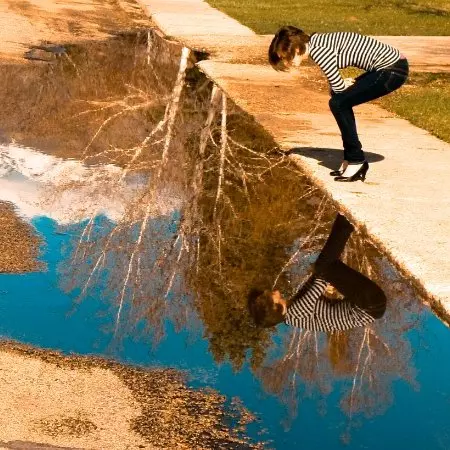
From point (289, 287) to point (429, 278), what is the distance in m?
0.96

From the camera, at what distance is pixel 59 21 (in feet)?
73.0

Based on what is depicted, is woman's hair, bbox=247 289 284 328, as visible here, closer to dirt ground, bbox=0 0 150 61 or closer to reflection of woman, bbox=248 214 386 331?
reflection of woman, bbox=248 214 386 331

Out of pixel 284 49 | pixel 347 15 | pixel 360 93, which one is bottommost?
pixel 347 15

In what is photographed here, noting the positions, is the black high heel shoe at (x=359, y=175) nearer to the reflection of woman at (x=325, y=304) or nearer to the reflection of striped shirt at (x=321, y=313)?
the reflection of woman at (x=325, y=304)

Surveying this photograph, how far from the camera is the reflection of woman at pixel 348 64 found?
9.02 meters

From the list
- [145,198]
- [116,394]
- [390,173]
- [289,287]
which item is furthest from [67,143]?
[116,394]

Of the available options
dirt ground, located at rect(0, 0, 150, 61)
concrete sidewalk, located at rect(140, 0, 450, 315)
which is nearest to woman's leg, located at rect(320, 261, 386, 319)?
concrete sidewalk, located at rect(140, 0, 450, 315)

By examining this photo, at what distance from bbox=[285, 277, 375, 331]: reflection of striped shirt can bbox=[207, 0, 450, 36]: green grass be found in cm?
1661

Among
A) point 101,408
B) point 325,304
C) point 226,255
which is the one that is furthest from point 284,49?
point 101,408

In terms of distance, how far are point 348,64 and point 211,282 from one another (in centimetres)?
307

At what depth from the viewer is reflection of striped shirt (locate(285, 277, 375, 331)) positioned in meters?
6.86

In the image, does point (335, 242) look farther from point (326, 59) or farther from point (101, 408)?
point (101, 408)

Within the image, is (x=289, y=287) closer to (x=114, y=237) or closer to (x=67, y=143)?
(x=114, y=237)

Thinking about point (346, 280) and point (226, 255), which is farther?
point (226, 255)
